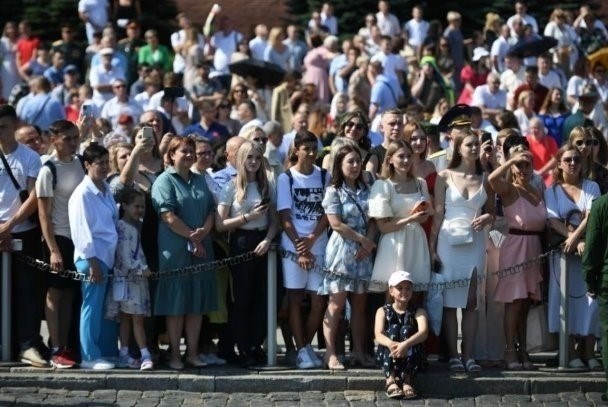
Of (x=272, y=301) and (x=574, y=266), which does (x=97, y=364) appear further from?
(x=574, y=266)

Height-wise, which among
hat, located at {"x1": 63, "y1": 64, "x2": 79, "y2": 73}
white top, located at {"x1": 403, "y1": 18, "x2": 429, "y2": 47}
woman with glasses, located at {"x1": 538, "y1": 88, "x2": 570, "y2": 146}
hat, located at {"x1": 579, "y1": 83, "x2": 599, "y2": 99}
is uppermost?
white top, located at {"x1": 403, "y1": 18, "x2": 429, "y2": 47}

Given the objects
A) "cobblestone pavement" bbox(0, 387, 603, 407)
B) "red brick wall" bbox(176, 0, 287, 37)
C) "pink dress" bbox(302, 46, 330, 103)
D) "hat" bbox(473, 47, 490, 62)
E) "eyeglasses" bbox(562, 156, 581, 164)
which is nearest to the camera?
"cobblestone pavement" bbox(0, 387, 603, 407)

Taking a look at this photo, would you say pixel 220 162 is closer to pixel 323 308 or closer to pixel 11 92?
pixel 323 308

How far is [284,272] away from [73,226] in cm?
192

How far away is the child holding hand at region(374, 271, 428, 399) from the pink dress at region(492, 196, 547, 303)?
1065 millimetres

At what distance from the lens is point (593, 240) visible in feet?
44.8

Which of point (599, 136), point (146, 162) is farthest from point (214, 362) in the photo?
point (599, 136)

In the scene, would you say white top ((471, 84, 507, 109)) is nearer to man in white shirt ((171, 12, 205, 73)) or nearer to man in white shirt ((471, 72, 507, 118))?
man in white shirt ((471, 72, 507, 118))

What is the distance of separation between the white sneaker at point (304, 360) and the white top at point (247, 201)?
45.6 inches

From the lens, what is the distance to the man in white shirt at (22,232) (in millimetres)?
14625

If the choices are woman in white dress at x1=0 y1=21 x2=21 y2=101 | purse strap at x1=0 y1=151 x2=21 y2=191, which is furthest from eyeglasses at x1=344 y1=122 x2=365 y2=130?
woman in white dress at x1=0 y1=21 x2=21 y2=101

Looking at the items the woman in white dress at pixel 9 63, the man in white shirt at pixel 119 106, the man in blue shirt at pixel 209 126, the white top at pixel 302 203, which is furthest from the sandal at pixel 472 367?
the woman in white dress at pixel 9 63

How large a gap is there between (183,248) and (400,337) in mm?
2103

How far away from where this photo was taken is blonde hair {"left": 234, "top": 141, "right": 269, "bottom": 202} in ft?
47.9
